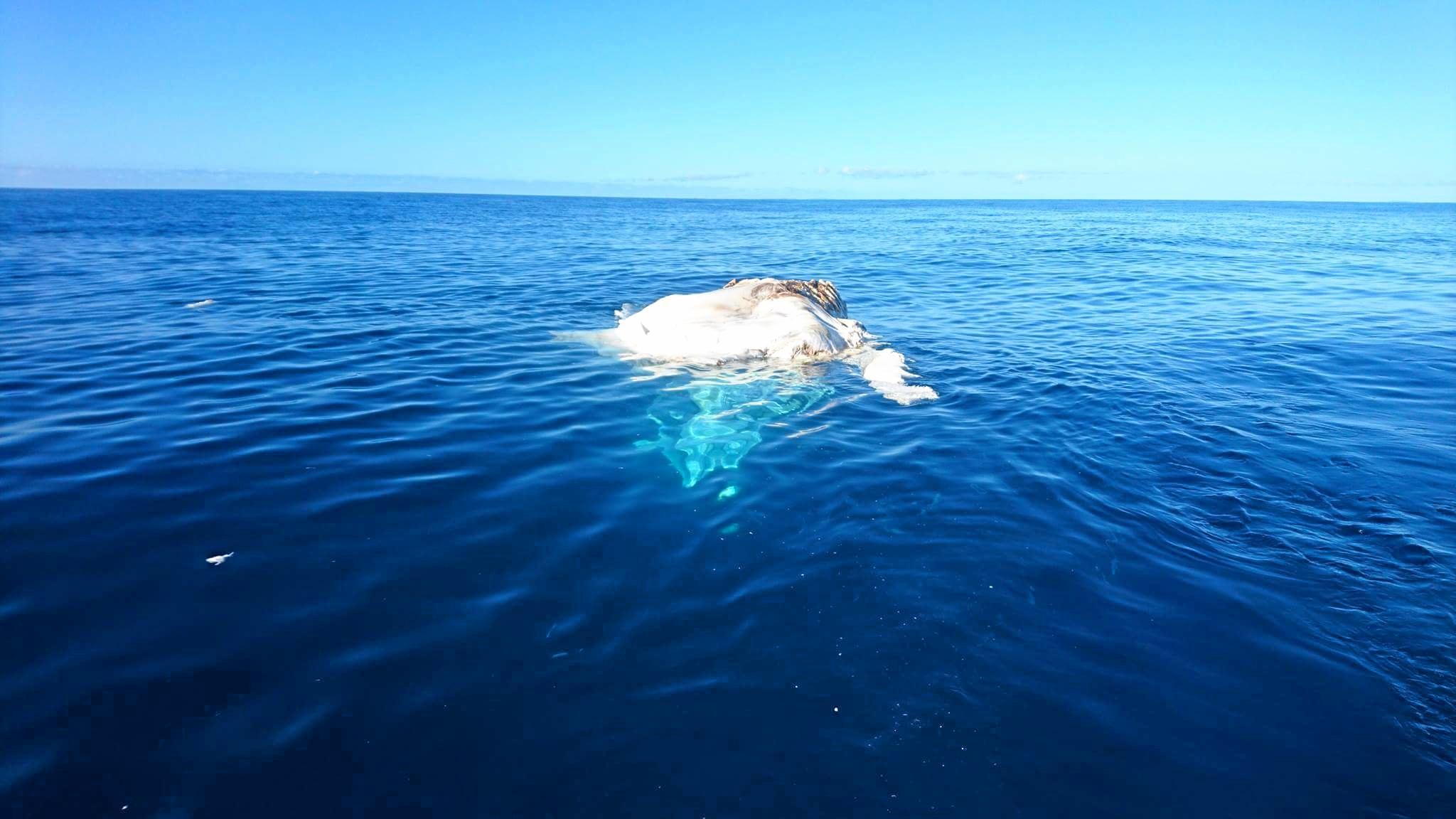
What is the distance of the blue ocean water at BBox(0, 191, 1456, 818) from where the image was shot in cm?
441

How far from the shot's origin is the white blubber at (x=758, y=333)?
13.7 meters

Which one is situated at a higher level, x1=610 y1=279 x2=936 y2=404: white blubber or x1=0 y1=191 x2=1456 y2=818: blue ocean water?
x1=610 y1=279 x2=936 y2=404: white blubber

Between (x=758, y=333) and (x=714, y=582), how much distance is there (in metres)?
8.34

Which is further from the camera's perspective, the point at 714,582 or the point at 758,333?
the point at 758,333

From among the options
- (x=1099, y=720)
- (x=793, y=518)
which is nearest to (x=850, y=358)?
(x=793, y=518)

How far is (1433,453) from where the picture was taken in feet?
30.8

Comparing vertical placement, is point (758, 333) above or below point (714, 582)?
above

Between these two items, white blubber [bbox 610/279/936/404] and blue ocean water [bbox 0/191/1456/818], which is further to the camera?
white blubber [bbox 610/279/936/404]

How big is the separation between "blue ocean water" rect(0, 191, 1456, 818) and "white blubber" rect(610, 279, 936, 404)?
0.73 metres

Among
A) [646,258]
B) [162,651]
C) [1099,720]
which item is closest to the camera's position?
[1099,720]

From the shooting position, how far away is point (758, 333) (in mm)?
14086

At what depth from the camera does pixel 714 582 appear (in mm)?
6445

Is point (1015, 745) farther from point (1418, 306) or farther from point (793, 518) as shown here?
point (1418, 306)

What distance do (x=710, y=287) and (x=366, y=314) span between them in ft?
36.8
